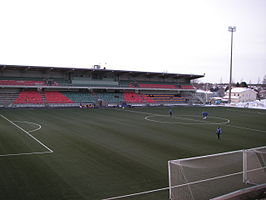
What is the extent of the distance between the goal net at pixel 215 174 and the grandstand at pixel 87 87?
148 feet

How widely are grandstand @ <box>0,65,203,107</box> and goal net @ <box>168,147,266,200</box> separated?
45.0 metres

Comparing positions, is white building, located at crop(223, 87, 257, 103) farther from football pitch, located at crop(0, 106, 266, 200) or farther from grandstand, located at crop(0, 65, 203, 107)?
football pitch, located at crop(0, 106, 266, 200)

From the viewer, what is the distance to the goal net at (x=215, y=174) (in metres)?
8.59

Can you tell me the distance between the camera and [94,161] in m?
13.8

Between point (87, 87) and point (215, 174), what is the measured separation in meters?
50.2

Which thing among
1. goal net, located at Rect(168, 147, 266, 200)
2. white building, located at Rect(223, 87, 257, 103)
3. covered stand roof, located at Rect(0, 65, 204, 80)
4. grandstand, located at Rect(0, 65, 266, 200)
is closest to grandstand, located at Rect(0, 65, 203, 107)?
covered stand roof, located at Rect(0, 65, 204, 80)

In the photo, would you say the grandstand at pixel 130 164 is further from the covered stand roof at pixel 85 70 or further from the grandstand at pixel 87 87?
the covered stand roof at pixel 85 70

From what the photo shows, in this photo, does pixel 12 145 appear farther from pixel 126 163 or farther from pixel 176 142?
pixel 176 142

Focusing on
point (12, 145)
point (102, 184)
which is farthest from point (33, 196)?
point (12, 145)

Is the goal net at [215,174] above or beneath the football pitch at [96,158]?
above

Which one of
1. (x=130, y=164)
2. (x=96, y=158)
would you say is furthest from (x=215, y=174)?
(x=96, y=158)

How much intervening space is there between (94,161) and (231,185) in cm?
715

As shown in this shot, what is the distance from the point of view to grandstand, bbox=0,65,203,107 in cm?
5153

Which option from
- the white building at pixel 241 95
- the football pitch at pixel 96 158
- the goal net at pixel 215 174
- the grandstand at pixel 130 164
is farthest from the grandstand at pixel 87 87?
the goal net at pixel 215 174
